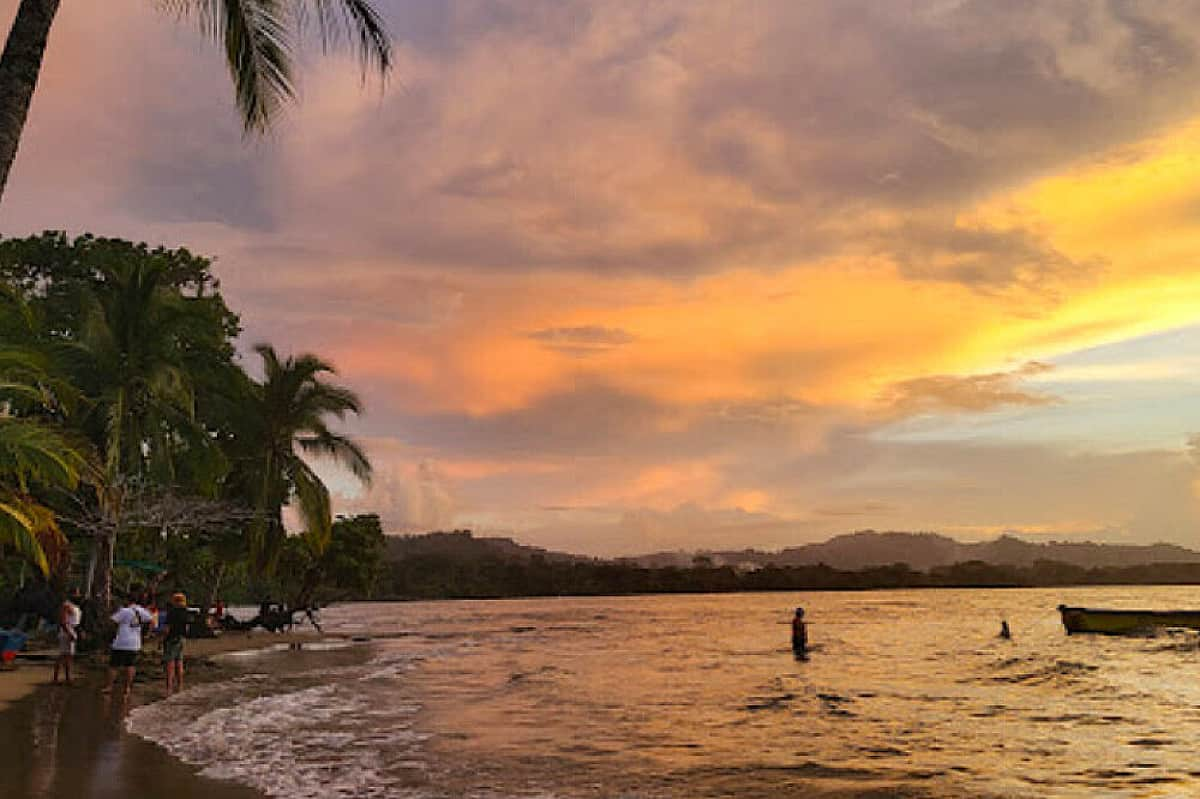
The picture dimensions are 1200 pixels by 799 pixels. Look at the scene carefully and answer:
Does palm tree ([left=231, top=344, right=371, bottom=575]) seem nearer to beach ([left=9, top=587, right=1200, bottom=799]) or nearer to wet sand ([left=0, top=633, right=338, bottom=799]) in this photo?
beach ([left=9, top=587, right=1200, bottom=799])

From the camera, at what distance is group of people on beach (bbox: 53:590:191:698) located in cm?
1495

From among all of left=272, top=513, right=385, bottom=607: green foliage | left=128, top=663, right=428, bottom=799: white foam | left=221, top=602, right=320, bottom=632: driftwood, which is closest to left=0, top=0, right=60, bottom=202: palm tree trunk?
left=128, top=663, right=428, bottom=799: white foam

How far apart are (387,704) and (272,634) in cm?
3078

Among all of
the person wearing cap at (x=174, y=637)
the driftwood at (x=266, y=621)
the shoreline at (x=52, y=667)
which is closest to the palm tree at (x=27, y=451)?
the shoreline at (x=52, y=667)

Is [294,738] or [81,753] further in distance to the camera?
[294,738]

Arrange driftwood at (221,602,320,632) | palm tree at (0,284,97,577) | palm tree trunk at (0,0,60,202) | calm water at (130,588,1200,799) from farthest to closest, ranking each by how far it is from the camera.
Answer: driftwood at (221,602,320,632) → palm tree at (0,284,97,577) → calm water at (130,588,1200,799) → palm tree trunk at (0,0,60,202)

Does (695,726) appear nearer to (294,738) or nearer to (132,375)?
(294,738)

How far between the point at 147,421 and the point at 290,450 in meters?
9.08

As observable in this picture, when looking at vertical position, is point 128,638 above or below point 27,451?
below

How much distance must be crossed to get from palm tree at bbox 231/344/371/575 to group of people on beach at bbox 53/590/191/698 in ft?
36.1

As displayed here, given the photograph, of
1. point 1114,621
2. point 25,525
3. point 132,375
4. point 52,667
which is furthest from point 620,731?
point 1114,621

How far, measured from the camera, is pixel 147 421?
23.3 meters

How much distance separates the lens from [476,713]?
57.8 ft

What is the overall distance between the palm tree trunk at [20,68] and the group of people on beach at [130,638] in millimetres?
9695
